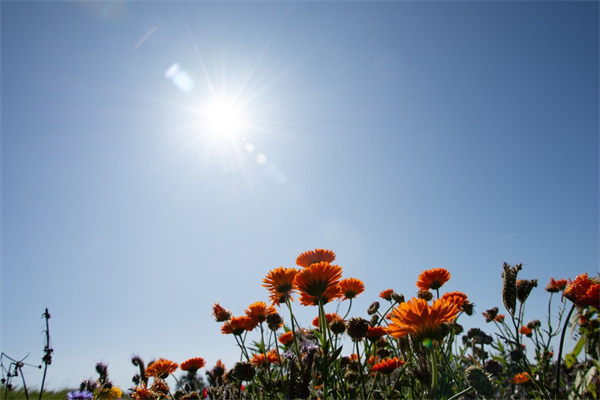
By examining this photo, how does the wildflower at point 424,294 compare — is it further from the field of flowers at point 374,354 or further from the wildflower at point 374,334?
the wildflower at point 374,334

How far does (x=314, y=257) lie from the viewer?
2.62 meters

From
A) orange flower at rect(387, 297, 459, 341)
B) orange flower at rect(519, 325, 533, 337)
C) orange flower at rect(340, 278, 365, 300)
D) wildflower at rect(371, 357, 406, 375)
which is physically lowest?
wildflower at rect(371, 357, 406, 375)

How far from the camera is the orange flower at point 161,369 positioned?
2.65 m

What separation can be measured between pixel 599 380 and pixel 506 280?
2.20 feet

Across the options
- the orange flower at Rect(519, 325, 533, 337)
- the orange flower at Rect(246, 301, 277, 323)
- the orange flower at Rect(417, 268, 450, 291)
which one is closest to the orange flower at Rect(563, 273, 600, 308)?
the orange flower at Rect(417, 268, 450, 291)

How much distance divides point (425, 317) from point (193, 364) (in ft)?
8.27

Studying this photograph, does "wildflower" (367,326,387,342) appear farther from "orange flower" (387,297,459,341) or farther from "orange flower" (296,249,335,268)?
"orange flower" (387,297,459,341)

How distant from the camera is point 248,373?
6.73 feet

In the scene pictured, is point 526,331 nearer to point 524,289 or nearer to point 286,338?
point 286,338

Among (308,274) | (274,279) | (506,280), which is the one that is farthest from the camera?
(274,279)

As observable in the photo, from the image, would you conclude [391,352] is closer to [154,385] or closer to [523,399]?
[523,399]

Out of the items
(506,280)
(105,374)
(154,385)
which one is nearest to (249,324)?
(154,385)

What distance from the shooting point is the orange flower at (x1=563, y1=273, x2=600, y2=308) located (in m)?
1.29

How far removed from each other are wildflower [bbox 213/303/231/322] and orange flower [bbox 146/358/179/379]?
0.51 m
